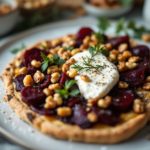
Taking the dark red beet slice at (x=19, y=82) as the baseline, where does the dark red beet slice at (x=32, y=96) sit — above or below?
below

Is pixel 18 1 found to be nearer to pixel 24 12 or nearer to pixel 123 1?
pixel 24 12

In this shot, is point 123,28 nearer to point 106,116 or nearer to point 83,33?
point 83,33

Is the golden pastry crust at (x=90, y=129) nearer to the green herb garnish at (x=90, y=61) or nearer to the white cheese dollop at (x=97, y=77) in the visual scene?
the white cheese dollop at (x=97, y=77)

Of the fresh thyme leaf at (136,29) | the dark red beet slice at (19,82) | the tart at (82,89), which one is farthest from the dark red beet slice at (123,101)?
the fresh thyme leaf at (136,29)

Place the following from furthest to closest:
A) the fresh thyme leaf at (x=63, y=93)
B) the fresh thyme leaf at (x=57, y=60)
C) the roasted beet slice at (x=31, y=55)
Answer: the roasted beet slice at (x=31, y=55)
the fresh thyme leaf at (x=57, y=60)
the fresh thyme leaf at (x=63, y=93)

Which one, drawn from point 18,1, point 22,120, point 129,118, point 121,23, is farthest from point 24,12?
point 129,118

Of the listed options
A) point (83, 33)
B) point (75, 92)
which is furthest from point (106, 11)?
point (75, 92)

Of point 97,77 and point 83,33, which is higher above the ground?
point 83,33

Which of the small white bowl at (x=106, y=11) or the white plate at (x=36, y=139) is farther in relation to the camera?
the small white bowl at (x=106, y=11)
